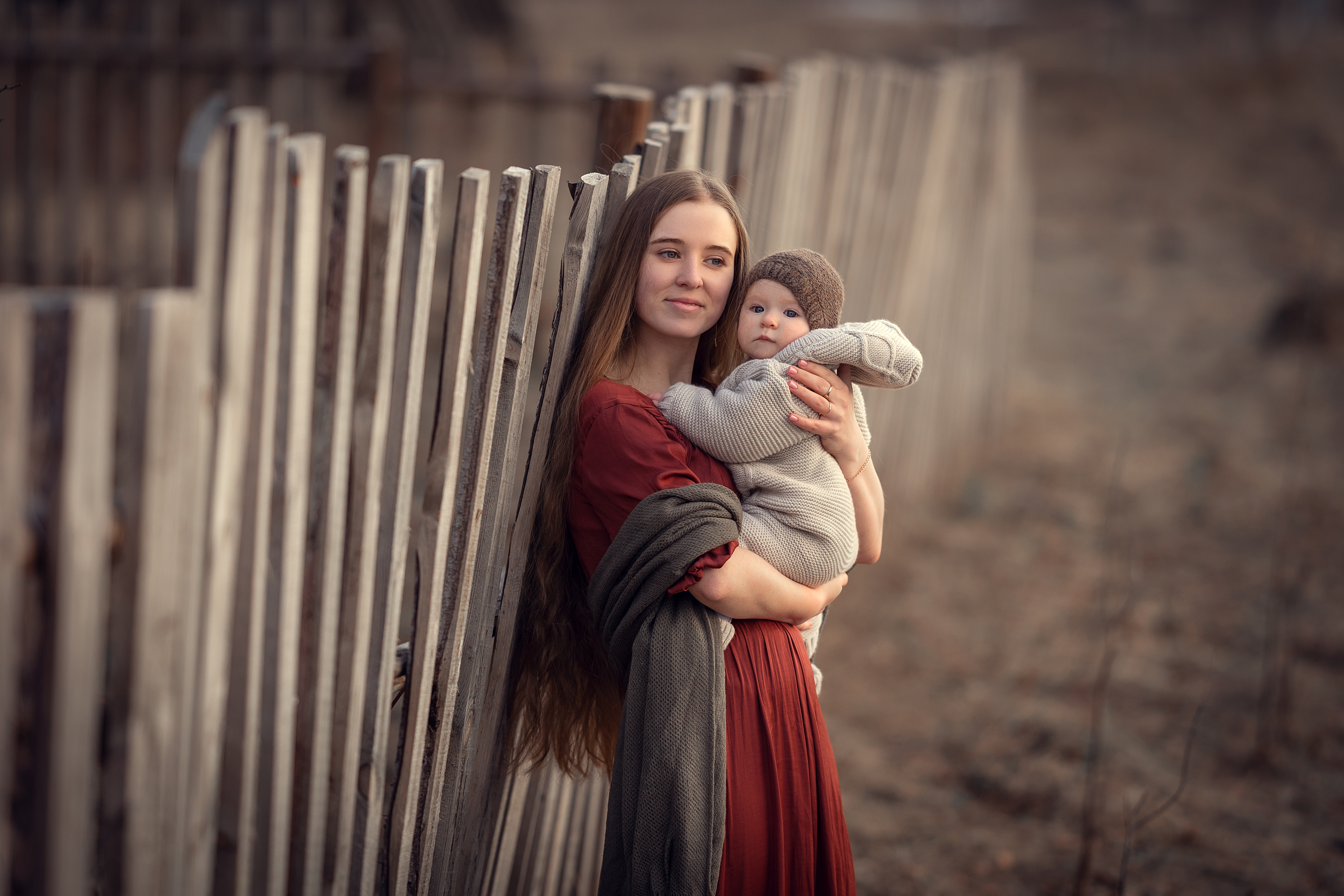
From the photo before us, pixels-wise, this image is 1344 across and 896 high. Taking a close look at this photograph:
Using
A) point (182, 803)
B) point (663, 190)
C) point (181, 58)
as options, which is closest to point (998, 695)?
point (663, 190)

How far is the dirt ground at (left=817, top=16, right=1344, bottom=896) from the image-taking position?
3701 mm

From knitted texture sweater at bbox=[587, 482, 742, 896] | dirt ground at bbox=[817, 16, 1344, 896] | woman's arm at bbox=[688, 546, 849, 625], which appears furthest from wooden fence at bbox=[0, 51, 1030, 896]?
dirt ground at bbox=[817, 16, 1344, 896]

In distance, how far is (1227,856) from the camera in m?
3.61

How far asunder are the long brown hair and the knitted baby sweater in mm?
189

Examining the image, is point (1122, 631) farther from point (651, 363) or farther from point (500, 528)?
point (500, 528)

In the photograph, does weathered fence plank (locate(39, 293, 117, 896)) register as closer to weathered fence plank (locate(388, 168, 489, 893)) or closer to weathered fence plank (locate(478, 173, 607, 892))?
weathered fence plank (locate(388, 168, 489, 893))

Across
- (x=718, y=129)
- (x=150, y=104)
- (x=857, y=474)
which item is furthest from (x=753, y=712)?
(x=150, y=104)

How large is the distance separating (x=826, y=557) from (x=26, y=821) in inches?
52.9

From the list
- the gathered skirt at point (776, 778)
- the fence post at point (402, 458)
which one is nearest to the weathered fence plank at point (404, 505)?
the fence post at point (402, 458)

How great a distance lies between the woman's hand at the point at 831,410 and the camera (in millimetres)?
1951

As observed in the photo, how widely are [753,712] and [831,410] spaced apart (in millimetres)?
606

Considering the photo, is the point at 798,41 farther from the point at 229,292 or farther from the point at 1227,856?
the point at 229,292

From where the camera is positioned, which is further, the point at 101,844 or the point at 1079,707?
the point at 1079,707

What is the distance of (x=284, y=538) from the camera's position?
4.85ft
